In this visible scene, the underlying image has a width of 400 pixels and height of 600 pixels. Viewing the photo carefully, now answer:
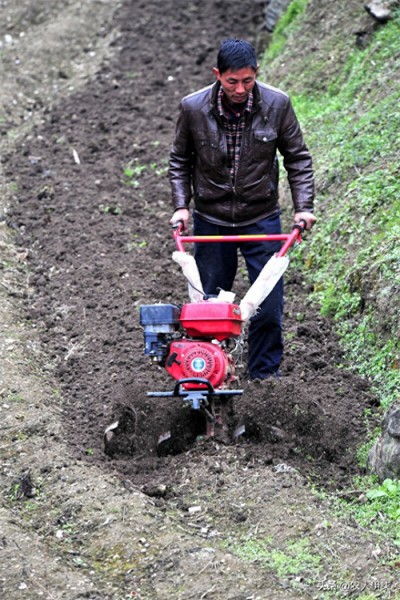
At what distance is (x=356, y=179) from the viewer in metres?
8.96

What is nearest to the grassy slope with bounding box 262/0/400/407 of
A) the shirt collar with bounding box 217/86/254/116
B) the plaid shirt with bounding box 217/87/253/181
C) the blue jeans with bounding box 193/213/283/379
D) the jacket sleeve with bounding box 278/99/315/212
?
the blue jeans with bounding box 193/213/283/379

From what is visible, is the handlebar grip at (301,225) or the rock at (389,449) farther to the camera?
the handlebar grip at (301,225)

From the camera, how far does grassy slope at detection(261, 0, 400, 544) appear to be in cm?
706

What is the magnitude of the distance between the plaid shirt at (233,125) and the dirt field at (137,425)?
1.37 metres

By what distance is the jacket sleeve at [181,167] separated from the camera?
21.9 ft

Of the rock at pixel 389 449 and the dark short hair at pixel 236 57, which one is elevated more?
the dark short hair at pixel 236 57

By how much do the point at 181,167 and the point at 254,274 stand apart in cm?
80

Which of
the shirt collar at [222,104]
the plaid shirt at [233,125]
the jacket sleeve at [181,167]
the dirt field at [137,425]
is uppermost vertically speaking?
the shirt collar at [222,104]

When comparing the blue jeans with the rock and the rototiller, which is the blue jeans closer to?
the rototiller

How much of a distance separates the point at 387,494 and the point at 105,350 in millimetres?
2850

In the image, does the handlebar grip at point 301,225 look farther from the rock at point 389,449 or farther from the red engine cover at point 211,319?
the rock at point 389,449

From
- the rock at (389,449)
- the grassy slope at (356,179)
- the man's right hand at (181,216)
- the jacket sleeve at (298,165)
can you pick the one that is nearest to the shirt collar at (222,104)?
the jacket sleeve at (298,165)

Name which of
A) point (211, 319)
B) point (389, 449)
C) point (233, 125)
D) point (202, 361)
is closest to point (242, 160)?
point (233, 125)

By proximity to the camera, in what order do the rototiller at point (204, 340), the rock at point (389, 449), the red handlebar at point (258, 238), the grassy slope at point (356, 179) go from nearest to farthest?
the rock at point (389, 449) → the rototiller at point (204, 340) → the red handlebar at point (258, 238) → the grassy slope at point (356, 179)
